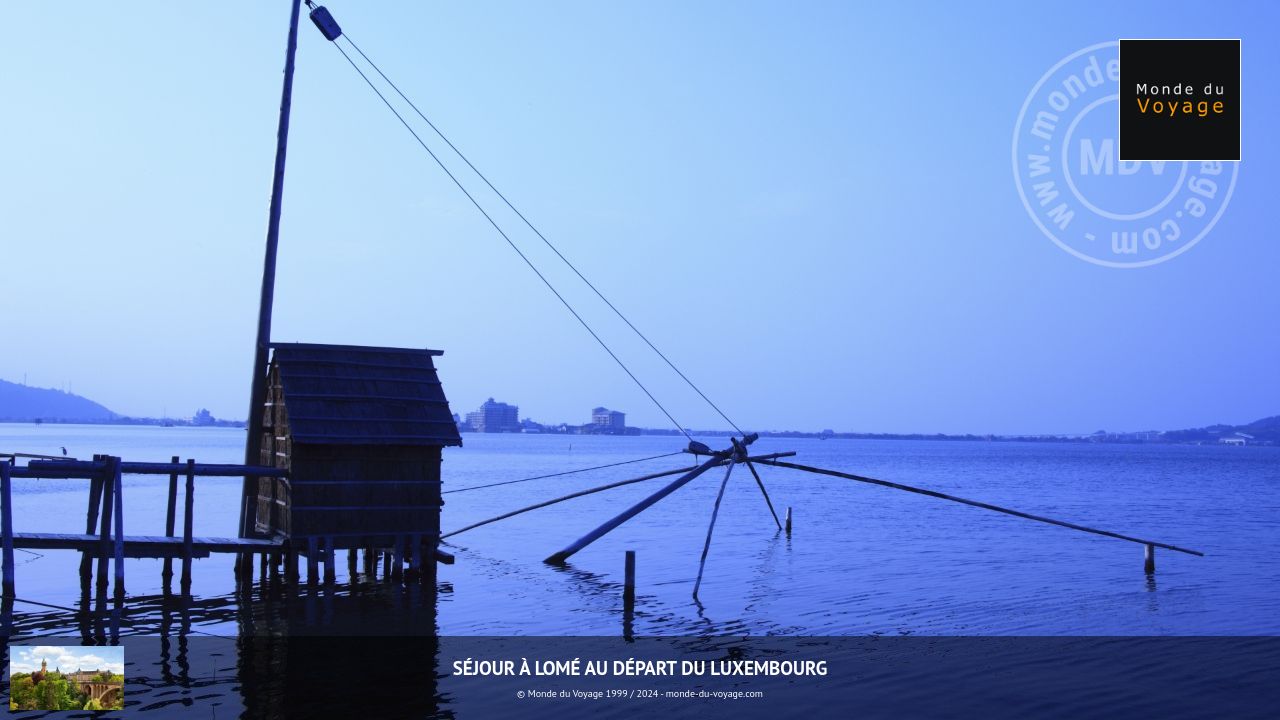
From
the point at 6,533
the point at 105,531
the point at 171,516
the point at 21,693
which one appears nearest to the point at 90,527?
the point at 171,516

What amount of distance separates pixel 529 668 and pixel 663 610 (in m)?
8.25

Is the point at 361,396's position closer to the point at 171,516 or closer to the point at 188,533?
the point at 188,533

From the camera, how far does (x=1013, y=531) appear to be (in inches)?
2125

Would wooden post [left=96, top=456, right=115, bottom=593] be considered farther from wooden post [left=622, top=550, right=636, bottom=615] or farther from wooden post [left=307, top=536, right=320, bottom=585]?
wooden post [left=622, top=550, right=636, bottom=615]

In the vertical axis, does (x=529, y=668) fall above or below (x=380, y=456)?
below

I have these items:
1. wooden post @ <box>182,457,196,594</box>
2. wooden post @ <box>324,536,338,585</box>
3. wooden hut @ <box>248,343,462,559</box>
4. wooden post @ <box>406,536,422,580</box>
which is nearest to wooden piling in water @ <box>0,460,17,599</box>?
wooden post @ <box>182,457,196,594</box>

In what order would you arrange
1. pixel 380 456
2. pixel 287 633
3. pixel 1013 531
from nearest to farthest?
pixel 287 633, pixel 380 456, pixel 1013 531

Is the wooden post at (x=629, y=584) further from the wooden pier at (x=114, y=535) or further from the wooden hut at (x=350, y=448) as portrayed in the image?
the wooden pier at (x=114, y=535)

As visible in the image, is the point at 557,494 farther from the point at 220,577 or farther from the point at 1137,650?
the point at 1137,650

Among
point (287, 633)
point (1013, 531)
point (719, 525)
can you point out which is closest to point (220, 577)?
point (287, 633)

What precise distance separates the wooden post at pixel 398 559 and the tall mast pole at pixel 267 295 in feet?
12.5

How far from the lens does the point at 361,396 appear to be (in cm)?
2703

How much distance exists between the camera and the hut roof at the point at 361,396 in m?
26.0

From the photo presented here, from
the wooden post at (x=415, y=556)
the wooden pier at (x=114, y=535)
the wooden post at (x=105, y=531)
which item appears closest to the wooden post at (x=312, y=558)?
the wooden pier at (x=114, y=535)
